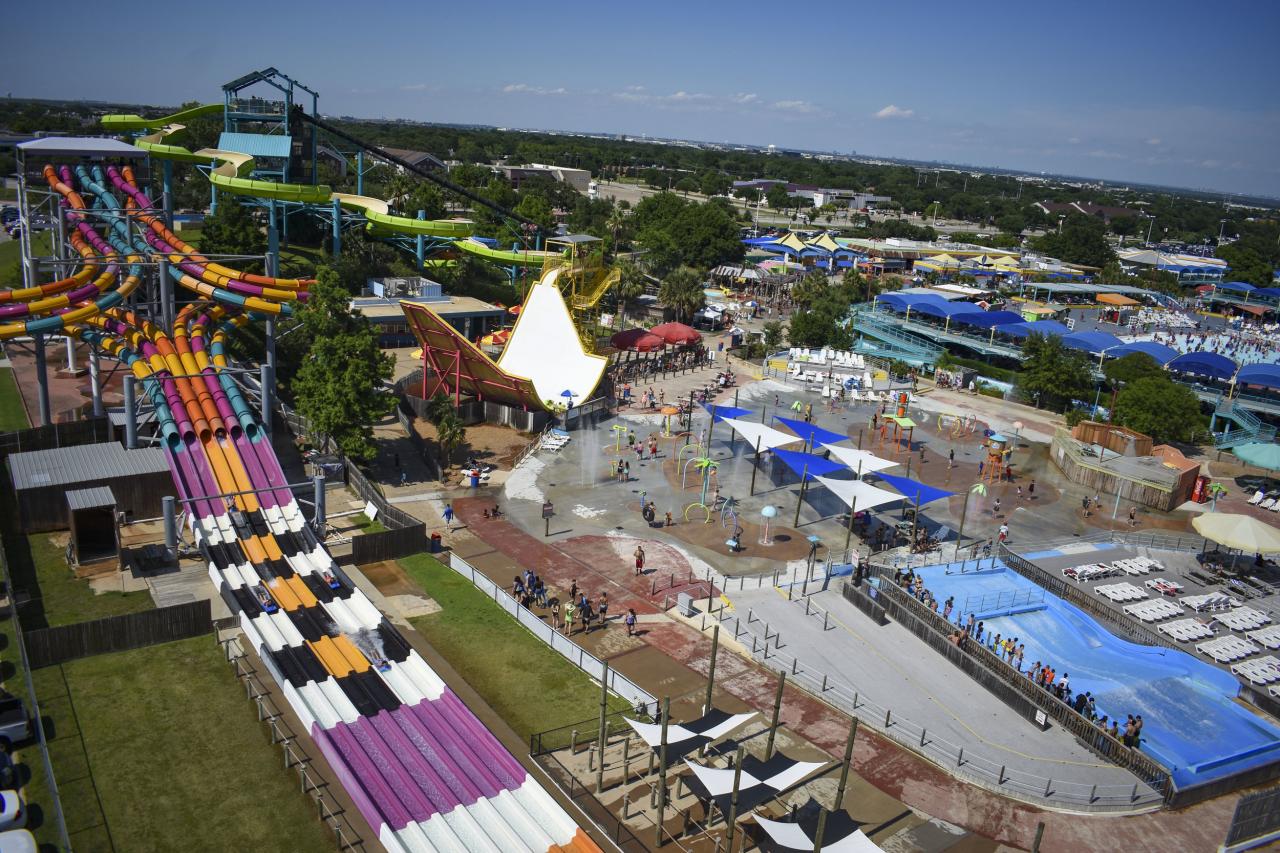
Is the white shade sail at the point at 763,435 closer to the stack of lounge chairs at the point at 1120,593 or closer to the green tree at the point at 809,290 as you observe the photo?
the stack of lounge chairs at the point at 1120,593

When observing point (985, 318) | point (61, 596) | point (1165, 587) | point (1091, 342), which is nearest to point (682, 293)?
point (985, 318)

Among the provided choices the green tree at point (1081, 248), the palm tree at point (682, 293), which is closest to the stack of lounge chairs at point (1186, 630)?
the palm tree at point (682, 293)

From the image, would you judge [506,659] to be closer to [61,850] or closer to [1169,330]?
[61,850]

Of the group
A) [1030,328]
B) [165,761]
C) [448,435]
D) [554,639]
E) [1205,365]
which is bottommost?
[165,761]

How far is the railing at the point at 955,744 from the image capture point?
23.9m

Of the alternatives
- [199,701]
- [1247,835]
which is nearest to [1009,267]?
[1247,835]

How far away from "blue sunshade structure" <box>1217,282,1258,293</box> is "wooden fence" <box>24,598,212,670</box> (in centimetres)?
13105

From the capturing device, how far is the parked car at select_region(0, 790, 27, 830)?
18703 millimetres

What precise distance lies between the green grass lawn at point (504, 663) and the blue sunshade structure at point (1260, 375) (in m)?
57.9

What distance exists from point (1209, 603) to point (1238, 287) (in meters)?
103

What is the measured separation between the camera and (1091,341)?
73062mm

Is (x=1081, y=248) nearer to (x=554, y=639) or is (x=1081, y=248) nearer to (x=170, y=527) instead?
(x=554, y=639)

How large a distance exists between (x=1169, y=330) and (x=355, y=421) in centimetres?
7868

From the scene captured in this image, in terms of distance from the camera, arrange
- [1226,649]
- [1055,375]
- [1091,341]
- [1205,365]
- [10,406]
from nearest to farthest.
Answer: [1226,649] → [10,406] → [1055,375] → [1205,365] → [1091,341]
